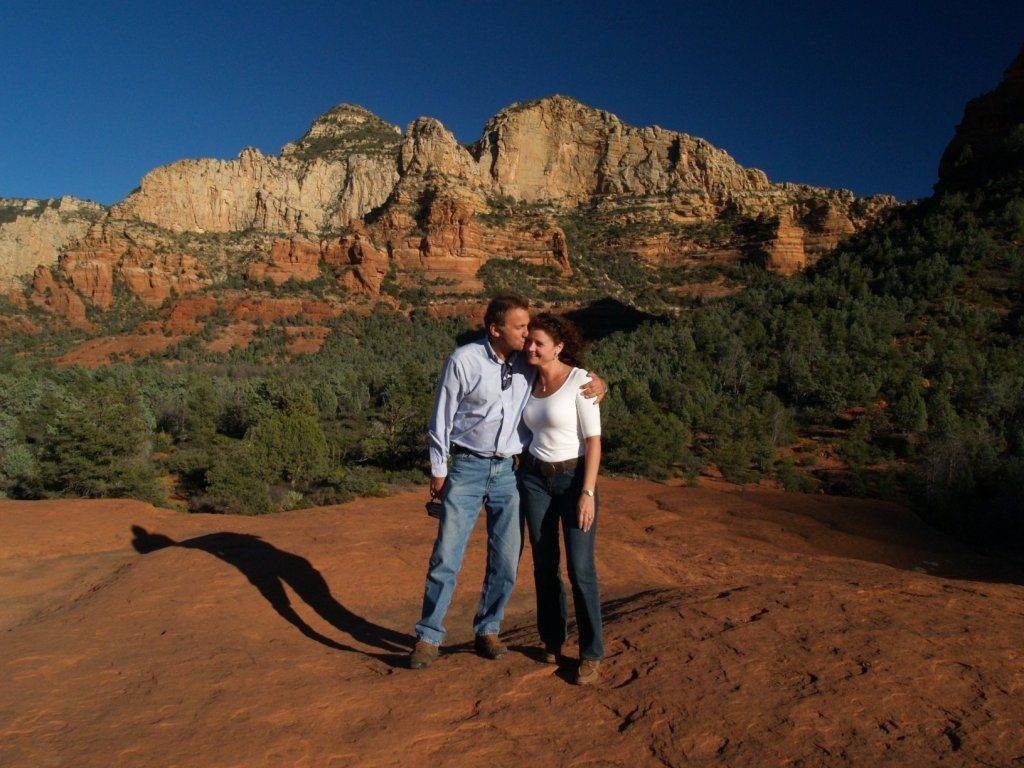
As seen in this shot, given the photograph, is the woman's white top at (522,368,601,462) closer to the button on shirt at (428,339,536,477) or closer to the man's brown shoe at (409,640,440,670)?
the button on shirt at (428,339,536,477)

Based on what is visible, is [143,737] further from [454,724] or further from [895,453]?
[895,453]

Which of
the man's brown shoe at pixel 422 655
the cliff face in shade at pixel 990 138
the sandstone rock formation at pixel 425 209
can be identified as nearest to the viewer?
the man's brown shoe at pixel 422 655

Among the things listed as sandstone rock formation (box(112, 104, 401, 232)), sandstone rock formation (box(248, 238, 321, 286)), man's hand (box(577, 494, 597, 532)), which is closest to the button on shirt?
man's hand (box(577, 494, 597, 532))

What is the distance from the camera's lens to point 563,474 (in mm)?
2828

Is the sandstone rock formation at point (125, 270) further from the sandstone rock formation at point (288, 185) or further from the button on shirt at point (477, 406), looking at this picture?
the button on shirt at point (477, 406)

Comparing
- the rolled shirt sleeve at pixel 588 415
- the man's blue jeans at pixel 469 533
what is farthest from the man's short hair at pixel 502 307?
the man's blue jeans at pixel 469 533

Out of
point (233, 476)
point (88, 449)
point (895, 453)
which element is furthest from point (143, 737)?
point (895, 453)

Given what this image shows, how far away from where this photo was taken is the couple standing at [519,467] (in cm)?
280

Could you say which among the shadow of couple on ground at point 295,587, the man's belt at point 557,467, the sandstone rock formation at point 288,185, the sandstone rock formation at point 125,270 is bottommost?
the shadow of couple on ground at point 295,587

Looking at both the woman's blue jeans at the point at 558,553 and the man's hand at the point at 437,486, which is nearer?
the woman's blue jeans at the point at 558,553

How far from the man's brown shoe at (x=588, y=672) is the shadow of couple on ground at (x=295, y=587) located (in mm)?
1030

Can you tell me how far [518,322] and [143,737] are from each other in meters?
2.44

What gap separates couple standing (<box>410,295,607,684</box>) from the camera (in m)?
2.80

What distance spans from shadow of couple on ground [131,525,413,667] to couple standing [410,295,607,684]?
639 millimetres
